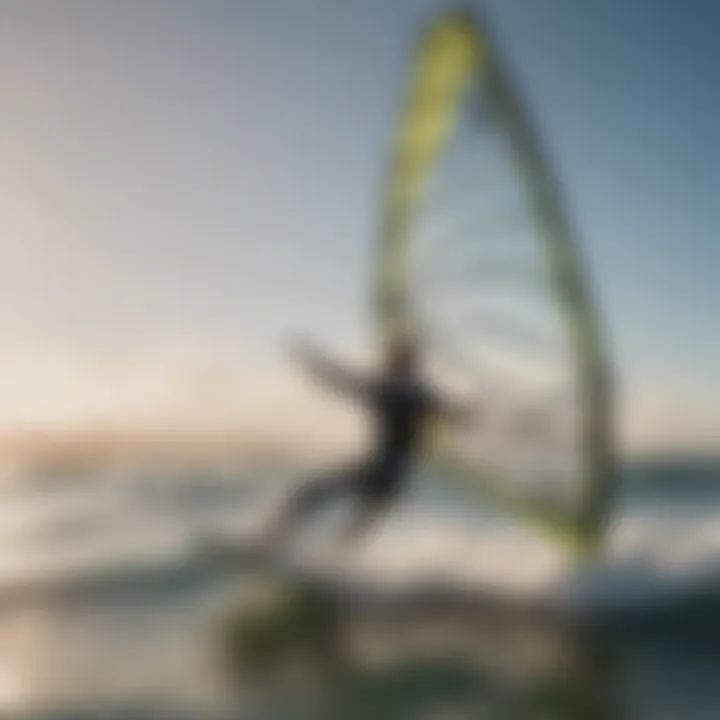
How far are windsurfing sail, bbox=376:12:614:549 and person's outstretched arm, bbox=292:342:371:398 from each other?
0.26 feet

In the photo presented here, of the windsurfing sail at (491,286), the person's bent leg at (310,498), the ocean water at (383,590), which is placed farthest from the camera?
the person's bent leg at (310,498)

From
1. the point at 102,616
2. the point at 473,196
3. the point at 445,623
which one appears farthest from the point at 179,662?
the point at 473,196

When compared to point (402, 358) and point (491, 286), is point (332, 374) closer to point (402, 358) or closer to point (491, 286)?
point (402, 358)

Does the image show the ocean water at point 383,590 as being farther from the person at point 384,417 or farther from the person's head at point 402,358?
the person's head at point 402,358

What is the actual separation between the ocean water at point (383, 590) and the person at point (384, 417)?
67 mm

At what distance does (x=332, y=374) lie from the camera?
6.11 ft

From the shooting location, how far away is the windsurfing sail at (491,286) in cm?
182

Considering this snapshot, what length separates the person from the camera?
186 cm

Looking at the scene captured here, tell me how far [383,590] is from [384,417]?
34 cm

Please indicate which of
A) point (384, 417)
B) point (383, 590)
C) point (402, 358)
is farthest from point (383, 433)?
point (383, 590)

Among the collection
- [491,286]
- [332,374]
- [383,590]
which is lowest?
[383,590]

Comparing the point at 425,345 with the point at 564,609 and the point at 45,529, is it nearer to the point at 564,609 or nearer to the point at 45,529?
the point at 564,609

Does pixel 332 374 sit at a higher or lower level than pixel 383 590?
higher

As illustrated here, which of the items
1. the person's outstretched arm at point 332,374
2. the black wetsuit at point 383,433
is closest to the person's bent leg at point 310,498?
the black wetsuit at point 383,433
